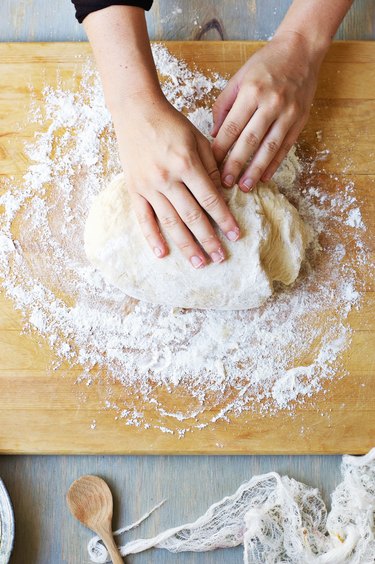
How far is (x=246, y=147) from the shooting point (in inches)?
46.1

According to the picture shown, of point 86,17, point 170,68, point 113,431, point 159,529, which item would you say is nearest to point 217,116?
point 170,68

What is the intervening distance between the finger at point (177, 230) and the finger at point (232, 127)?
0.15 meters

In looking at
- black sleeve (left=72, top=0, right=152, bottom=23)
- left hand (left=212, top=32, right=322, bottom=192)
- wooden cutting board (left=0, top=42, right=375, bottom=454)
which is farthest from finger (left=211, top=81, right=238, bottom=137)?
black sleeve (left=72, top=0, right=152, bottom=23)

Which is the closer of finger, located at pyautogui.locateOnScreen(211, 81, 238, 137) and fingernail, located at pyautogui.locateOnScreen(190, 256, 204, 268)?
fingernail, located at pyautogui.locateOnScreen(190, 256, 204, 268)

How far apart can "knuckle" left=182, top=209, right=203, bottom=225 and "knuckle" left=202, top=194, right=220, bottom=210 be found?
2 centimetres

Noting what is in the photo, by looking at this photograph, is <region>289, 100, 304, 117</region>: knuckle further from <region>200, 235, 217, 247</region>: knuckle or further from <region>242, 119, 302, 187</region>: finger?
<region>200, 235, 217, 247</region>: knuckle

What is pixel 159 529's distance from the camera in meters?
1.30

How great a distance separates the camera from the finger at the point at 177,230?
3.74 ft

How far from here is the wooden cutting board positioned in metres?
1.29

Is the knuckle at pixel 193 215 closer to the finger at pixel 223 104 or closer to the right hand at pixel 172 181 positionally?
the right hand at pixel 172 181

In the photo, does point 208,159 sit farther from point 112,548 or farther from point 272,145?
point 112,548

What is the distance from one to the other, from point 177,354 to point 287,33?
71 centimetres

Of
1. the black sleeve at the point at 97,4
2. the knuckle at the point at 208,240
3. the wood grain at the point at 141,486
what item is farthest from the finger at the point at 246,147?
the wood grain at the point at 141,486

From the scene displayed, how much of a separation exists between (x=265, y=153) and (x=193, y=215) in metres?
0.20
